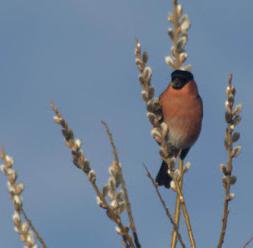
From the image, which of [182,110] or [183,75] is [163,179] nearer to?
[182,110]

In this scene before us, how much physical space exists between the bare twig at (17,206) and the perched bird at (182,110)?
8.51 feet

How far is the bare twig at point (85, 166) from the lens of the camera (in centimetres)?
270

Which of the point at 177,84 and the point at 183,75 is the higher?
the point at 177,84

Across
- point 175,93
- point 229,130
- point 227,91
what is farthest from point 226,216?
point 175,93

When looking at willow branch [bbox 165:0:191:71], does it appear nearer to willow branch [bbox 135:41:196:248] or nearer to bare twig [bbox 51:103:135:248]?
willow branch [bbox 135:41:196:248]

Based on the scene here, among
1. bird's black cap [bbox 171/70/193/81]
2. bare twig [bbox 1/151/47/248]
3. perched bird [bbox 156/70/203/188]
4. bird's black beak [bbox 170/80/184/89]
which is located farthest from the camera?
perched bird [bbox 156/70/203/188]

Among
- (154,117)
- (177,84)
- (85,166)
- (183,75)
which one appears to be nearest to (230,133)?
(154,117)

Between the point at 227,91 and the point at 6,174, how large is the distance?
3.95 ft

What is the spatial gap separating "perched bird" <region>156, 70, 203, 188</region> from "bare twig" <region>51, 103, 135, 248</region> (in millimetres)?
2480

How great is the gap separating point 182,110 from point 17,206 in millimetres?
3210

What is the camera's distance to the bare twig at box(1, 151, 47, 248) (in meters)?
2.61

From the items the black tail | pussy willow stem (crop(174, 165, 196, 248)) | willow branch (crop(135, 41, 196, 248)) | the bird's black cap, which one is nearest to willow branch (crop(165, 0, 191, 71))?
willow branch (crop(135, 41, 196, 248))

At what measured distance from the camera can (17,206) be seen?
8.92ft

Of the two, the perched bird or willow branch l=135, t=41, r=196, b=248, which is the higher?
the perched bird
